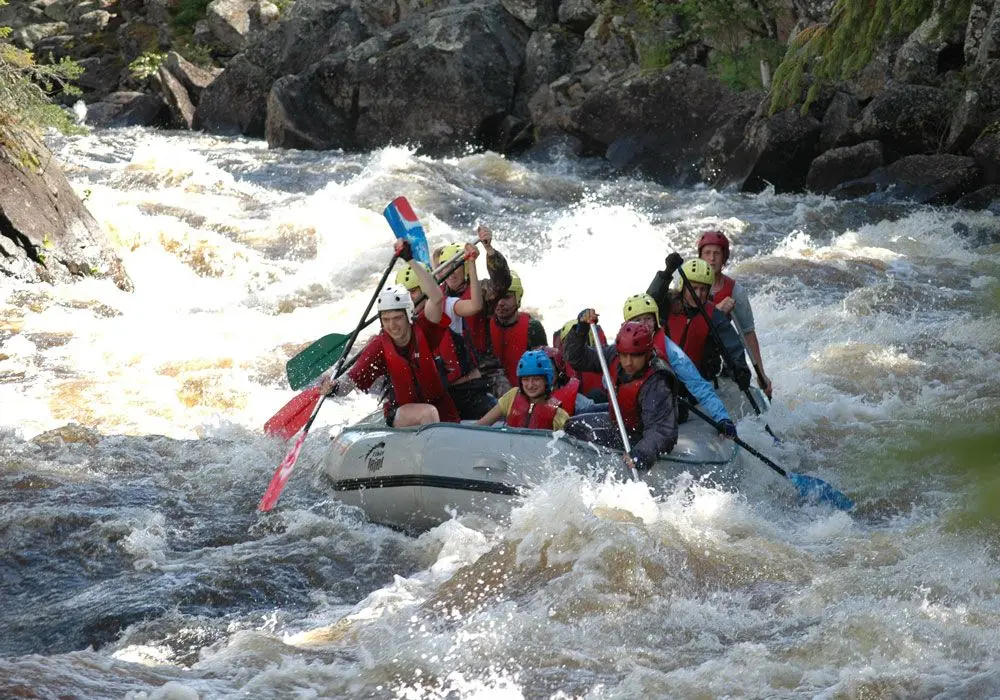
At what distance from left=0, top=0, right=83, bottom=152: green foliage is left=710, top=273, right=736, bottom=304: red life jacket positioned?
614cm

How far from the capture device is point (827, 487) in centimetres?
662

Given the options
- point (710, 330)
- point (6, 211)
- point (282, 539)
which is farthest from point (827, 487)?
point (6, 211)

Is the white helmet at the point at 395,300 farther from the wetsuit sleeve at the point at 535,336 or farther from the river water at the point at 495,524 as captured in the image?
the river water at the point at 495,524

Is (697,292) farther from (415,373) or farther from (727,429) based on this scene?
(415,373)

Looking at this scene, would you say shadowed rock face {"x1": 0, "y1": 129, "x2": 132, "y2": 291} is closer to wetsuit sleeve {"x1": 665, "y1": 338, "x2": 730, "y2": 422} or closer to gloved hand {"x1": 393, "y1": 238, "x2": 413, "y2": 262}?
gloved hand {"x1": 393, "y1": 238, "x2": 413, "y2": 262}

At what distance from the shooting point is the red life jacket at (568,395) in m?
6.48

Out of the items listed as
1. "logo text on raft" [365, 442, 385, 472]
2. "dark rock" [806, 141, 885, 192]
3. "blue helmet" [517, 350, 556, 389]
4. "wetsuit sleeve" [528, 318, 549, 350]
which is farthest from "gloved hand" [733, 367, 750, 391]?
"dark rock" [806, 141, 885, 192]

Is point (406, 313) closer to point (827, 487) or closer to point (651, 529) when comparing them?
point (651, 529)

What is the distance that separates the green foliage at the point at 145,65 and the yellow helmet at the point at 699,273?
850 inches

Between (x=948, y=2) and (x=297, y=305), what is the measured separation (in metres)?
6.90

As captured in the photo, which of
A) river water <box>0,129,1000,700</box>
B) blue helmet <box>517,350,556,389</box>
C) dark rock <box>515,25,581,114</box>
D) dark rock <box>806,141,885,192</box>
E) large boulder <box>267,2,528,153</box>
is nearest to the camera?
river water <box>0,129,1000,700</box>

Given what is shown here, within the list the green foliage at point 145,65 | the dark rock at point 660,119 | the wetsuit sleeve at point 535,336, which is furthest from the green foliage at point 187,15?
the wetsuit sleeve at point 535,336

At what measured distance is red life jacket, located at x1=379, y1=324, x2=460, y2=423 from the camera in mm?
6695

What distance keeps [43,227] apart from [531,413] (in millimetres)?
6317
